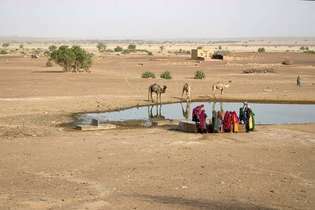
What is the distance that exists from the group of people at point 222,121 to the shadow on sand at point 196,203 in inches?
331

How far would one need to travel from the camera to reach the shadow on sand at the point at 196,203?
37.0ft

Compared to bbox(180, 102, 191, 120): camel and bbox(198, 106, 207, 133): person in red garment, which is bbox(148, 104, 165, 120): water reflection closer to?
bbox(180, 102, 191, 120): camel

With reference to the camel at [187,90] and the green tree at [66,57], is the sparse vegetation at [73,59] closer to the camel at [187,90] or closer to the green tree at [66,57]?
the green tree at [66,57]

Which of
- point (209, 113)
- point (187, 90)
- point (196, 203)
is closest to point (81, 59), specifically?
point (187, 90)

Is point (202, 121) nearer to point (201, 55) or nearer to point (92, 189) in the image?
point (92, 189)

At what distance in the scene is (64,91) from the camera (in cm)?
3434

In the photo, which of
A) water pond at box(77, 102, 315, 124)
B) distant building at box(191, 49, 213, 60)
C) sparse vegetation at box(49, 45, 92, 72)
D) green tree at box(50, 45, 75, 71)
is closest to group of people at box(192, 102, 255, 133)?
water pond at box(77, 102, 315, 124)

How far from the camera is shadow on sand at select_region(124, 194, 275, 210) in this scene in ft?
37.0

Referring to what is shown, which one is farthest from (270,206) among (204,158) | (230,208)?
(204,158)

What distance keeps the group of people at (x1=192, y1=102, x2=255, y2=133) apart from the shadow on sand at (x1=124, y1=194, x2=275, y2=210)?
8.41m

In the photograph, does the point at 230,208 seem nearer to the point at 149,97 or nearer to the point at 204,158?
the point at 204,158

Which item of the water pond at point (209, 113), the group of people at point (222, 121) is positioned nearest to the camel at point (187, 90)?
the water pond at point (209, 113)

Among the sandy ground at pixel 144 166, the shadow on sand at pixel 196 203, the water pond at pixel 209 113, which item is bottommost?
the water pond at pixel 209 113

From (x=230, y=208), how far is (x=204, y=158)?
505 centimetres
